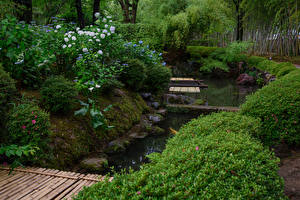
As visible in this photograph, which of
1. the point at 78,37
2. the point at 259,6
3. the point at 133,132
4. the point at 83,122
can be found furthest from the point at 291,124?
the point at 259,6

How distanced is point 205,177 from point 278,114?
2584 mm

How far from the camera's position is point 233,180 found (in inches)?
71.9

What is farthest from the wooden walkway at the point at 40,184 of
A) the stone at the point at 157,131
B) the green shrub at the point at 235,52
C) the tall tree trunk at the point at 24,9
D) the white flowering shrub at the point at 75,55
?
the green shrub at the point at 235,52

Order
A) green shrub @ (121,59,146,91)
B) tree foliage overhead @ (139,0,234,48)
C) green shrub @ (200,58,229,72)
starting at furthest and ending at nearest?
1. green shrub @ (200,58,229,72)
2. tree foliage overhead @ (139,0,234,48)
3. green shrub @ (121,59,146,91)

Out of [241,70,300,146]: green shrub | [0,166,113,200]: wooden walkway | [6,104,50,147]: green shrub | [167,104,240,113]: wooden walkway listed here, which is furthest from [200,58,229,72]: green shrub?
[0,166,113,200]: wooden walkway

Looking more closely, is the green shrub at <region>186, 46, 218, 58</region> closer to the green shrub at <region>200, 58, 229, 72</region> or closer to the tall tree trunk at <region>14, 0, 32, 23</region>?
the green shrub at <region>200, 58, 229, 72</region>

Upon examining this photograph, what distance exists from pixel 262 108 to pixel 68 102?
139 inches

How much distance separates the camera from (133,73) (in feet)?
21.1

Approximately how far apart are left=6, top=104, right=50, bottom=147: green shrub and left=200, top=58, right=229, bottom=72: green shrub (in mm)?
13554

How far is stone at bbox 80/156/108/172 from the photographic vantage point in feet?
12.7

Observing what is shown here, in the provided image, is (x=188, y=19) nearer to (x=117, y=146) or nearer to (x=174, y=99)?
(x=174, y=99)

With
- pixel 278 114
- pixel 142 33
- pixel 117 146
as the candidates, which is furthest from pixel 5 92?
pixel 142 33

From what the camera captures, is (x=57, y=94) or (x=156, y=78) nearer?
(x=57, y=94)

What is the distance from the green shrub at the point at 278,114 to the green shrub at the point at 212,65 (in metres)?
11.7
